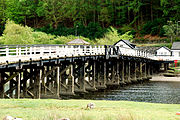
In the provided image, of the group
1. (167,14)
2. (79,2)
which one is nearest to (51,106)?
(167,14)

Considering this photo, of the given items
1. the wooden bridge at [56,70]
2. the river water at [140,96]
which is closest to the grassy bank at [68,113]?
the wooden bridge at [56,70]

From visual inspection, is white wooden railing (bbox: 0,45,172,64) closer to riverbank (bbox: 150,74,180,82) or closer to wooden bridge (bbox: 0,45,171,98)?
wooden bridge (bbox: 0,45,171,98)

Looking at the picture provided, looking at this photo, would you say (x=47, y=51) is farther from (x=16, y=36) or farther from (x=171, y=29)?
(x=171, y=29)

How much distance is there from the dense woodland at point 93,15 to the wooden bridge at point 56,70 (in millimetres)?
53565

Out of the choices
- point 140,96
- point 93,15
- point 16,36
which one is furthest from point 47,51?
point 93,15

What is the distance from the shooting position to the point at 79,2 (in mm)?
140375

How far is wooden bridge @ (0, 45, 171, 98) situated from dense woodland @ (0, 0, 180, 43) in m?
53.6

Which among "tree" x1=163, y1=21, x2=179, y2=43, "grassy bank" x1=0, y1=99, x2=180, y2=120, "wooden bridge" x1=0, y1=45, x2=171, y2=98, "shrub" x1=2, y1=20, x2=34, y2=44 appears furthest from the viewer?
"tree" x1=163, y1=21, x2=179, y2=43

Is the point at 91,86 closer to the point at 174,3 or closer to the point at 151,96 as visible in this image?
the point at 151,96

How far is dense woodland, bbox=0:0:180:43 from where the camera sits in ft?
387

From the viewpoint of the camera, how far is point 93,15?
141 meters

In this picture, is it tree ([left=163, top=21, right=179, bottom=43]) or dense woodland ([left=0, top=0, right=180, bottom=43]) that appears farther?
dense woodland ([left=0, top=0, right=180, bottom=43])

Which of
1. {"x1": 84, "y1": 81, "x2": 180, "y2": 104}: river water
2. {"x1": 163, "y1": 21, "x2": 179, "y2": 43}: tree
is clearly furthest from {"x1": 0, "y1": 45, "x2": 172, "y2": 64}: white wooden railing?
{"x1": 163, "y1": 21, "x2": 179, "y2": 43}: tree

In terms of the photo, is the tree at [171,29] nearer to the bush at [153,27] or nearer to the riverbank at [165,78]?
the bush at [153,27]
